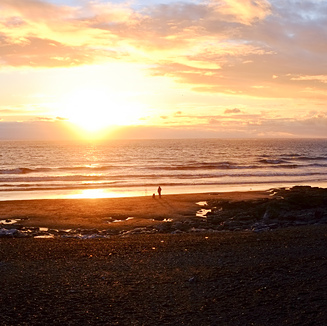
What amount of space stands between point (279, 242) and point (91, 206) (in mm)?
18854

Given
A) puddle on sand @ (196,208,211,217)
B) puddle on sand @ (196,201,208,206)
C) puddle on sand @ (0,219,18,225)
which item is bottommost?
puddle on sand @ (0,219,18,225)

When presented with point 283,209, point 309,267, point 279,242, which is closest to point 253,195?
point 283,209

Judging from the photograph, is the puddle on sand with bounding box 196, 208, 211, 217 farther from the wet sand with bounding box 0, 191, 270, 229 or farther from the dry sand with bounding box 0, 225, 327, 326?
the dry sand with bounding box 0, 225, 327, 326

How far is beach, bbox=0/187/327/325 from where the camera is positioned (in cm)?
1237

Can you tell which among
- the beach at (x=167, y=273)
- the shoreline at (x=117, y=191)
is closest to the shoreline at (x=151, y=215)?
the beach at (x=167, y=273)

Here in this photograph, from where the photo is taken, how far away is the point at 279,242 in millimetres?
19750

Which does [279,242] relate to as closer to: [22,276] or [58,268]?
[58,268]

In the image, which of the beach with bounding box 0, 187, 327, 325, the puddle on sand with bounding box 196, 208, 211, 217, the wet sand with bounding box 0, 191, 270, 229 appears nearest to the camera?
the beach with bounding box 0, 187, 327, 325

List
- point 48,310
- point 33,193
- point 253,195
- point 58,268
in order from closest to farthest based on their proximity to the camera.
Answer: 1. point 48,310
2. point 58,268
3. point 253,195
4. point 33,193

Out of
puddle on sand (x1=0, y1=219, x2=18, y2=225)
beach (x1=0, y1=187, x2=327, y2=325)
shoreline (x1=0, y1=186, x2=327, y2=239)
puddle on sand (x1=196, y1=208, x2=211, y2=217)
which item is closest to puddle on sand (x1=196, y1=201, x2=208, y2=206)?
shoreline (x1=0, y1=186, x2=327, y2=239)

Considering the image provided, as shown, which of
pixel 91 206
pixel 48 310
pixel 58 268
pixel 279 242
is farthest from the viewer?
pixel 91 206

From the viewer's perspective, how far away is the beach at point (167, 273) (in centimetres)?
1237

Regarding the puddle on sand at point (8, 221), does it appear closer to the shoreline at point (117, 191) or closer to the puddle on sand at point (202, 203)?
the shoreline at point (117, 191)

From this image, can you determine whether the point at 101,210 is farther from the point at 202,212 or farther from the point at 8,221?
the point at 202,212
